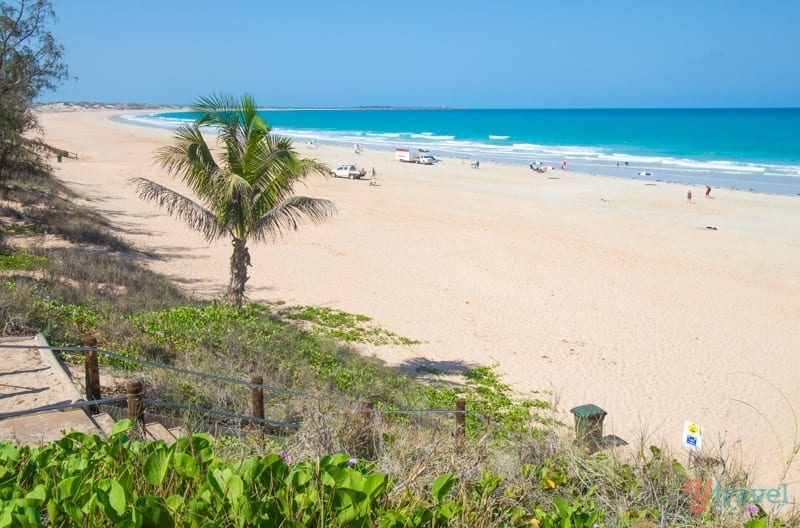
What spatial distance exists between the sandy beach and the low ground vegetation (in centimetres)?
75

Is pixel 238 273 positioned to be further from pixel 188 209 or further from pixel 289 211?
pixel 289 211

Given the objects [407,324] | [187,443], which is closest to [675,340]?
[407,324]

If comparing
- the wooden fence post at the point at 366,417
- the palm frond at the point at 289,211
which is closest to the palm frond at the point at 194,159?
the palm frond at the point at 289,211

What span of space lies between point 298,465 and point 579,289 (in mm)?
15998

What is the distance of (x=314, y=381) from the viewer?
29.5ft

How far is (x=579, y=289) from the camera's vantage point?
18.7m

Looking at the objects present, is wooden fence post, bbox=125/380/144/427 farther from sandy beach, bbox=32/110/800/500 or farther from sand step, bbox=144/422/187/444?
sandy beach, bbox=32/110/800/500

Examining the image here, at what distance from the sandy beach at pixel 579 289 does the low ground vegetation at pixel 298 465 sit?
75cm

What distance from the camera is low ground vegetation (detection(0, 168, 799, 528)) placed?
296 centimetres

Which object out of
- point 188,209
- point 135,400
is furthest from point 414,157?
point 135,400

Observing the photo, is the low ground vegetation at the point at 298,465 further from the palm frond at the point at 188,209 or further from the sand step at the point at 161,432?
the palm frond at the point at 188,209

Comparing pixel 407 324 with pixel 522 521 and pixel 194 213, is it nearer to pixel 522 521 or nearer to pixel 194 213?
pixel 194 213

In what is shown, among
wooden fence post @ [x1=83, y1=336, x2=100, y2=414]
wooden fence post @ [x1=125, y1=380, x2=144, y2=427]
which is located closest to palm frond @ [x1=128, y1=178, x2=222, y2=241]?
wooden fence post @ [x1=83, y1=336, x2=100, y2=414]

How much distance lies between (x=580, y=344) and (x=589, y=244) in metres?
11.3
